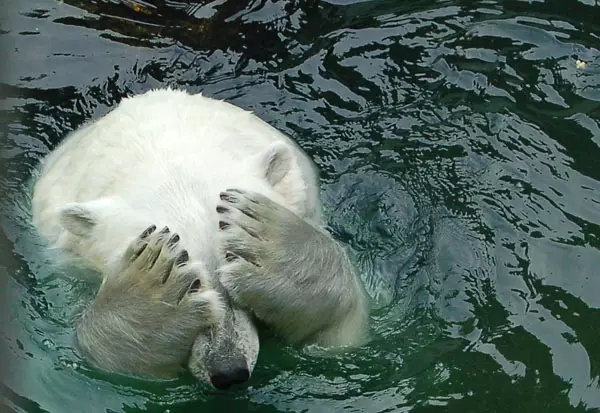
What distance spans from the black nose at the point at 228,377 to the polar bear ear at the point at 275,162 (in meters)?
0.94

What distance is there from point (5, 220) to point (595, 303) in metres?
3.19

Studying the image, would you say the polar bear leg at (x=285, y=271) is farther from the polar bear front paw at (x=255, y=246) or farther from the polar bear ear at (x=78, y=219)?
the polar bear ear at (x=78, y=219)

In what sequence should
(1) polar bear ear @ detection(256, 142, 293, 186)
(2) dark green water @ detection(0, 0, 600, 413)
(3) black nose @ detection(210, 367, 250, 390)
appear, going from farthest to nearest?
(2) dark green water @ detection(0, 0, 600, 413)
(1) polar bear ear @ detection(256, 142, 293, 186)
(3) black nose @ detection(210, 367, 250, 390)

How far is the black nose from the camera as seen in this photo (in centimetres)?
402

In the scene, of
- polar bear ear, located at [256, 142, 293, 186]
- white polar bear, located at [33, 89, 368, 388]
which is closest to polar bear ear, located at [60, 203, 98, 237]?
white polar bear, located at [33, 89, 368, 388]

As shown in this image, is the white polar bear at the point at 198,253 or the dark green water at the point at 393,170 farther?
the dark green water at the point at 393,170

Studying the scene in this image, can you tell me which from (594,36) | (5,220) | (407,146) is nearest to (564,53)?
(594,36)

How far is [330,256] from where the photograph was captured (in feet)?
14.8

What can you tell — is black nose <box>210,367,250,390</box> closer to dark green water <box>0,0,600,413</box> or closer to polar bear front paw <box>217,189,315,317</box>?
polar bear front paw <box>217,189,315,317</box>

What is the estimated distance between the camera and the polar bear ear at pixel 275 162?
4.52 metres

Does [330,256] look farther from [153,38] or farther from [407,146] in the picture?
[153,38]

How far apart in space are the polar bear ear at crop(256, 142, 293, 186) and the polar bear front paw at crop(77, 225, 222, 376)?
24.7 inches

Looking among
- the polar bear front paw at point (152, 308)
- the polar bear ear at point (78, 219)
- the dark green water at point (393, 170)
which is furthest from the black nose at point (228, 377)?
the polar bear ear at point (78, 219)

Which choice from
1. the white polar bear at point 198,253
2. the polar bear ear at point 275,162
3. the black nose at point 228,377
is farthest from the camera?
the polar bear ear at point 275,162
